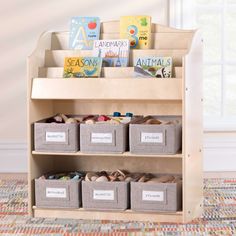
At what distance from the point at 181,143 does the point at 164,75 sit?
30 cm

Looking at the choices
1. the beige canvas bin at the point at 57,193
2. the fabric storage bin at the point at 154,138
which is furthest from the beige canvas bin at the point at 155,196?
the beige canvas bin at the point at 57,193

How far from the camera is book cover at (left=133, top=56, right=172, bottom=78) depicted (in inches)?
105

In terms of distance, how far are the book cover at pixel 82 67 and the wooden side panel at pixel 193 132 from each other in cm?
40

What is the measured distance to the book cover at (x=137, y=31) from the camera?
280 cm

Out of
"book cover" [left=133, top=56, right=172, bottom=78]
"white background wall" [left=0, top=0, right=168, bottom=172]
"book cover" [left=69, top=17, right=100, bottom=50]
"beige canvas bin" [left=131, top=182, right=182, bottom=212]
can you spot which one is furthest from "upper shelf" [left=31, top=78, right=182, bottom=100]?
"white background wall" [left=0, top=0, right=168, bottom=172]

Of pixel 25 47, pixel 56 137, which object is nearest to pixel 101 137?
pixel 56 137

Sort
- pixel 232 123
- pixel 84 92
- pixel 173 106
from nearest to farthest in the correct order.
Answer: pixel 84 92
pixel 173 106
pixel 232 123

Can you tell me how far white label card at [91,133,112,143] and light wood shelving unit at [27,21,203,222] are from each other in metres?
0.06

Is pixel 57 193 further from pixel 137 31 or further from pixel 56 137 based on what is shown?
pixel 137 31

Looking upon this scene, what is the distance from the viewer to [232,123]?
3602 millimetres

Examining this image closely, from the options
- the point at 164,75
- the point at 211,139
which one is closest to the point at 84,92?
the point at 164,75

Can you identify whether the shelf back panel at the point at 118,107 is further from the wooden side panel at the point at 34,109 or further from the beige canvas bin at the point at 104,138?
the beige canvas bin at the point at 104,138

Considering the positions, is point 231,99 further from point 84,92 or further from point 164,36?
point 84,92

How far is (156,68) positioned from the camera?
2.69 metres
